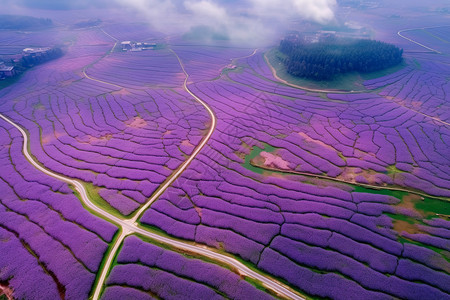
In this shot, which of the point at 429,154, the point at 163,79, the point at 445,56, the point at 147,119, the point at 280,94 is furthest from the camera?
the point at 445,56

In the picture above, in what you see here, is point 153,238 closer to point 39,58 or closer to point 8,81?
point 8,81

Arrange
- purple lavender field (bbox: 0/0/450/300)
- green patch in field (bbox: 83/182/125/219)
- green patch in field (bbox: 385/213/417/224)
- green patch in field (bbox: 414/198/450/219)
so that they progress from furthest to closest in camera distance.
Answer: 1. green patch in field (bbox: 83/182/125/219)
2. green patch in field (bbox: 414/198/450/219)
3. green patch in field (bbox: 385/213/417/224)
4. purple lavender field (bbox: 0/0/450/300)

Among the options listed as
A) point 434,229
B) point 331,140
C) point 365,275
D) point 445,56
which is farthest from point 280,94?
point 445,56

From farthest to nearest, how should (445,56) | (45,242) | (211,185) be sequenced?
(445,56) → (211,185) → (45,242)

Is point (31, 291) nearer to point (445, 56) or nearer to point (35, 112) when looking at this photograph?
point (35, 112)

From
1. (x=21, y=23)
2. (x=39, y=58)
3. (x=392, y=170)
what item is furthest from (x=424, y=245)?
(x=21, y=23)

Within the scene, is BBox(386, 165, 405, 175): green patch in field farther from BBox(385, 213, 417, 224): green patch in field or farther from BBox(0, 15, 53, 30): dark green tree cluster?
BBox(0, 15, 53, 30): dark green tree cluster

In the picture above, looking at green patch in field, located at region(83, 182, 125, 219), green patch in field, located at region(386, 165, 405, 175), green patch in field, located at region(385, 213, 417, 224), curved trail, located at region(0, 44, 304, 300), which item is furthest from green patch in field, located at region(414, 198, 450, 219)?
green patch in field, located at region(83, 182, 125, 219)
